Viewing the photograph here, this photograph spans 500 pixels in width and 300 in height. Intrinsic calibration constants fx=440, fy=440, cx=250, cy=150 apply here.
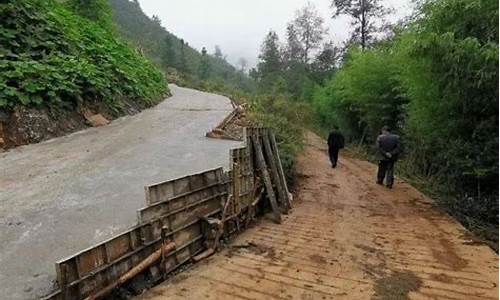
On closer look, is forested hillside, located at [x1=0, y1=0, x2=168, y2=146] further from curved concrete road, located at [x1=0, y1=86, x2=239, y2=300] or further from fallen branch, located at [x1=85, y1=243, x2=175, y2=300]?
fallen branch, located at [x1=85, y1=243, x2=175, y2=300]

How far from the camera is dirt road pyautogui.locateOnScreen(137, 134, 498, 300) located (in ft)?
15.5

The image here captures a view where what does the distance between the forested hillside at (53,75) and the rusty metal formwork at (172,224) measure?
Result: 4859 mm

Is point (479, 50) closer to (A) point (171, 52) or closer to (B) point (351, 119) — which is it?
(B) point (351, 119)

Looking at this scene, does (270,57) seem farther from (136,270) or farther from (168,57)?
Result: (136,270)

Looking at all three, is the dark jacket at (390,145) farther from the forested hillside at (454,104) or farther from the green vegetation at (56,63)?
the green vegetation at (56,63)

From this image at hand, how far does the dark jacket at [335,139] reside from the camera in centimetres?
1269

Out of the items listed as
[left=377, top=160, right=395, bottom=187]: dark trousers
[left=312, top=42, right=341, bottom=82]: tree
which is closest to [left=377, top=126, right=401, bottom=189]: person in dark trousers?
[left=377, top=160, right=395, bottom=187]: dark trousers

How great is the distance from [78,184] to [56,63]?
568 cm

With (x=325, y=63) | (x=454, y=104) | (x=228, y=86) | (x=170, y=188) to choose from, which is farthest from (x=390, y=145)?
(x=228, y=86)

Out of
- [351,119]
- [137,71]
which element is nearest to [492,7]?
[137,71]

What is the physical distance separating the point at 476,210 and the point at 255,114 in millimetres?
7367

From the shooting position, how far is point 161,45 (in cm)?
5669

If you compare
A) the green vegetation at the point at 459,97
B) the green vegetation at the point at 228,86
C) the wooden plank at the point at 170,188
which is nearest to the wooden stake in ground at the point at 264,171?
the wooden plank at the point at 170,188

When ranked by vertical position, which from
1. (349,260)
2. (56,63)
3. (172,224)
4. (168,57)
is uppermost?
(168,57)
